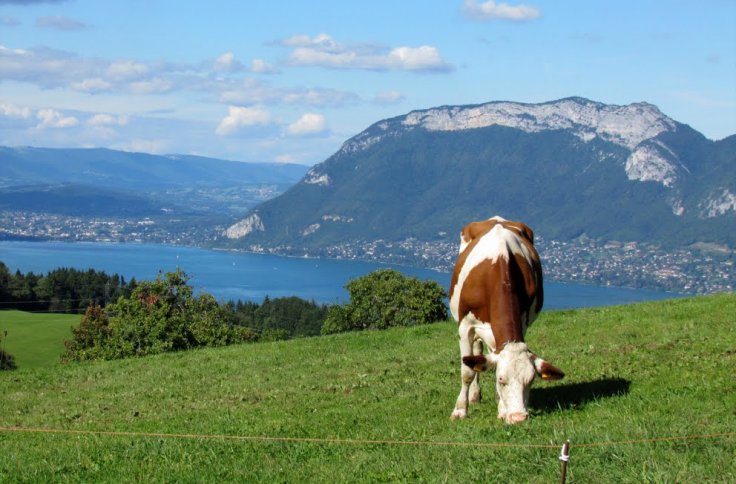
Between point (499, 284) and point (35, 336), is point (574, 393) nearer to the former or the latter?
point (499, 284)

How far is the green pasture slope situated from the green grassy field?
3575cm

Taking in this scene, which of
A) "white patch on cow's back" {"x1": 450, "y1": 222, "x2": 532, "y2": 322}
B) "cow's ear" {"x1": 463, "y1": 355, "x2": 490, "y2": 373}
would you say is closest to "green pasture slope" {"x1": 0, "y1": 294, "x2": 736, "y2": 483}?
"cow's ear" {"x1": 463, "y1": 355, "x2": 490, "y2": 373}

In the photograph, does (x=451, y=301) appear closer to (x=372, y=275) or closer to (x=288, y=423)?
(x=288, y=423)

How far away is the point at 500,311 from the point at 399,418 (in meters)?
2.23

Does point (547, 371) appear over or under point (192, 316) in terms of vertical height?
over

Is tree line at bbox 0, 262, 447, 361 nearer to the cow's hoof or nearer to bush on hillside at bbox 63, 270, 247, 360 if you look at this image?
bush on hillside at bbox 63, 270, 247, 360

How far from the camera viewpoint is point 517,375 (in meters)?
11.0

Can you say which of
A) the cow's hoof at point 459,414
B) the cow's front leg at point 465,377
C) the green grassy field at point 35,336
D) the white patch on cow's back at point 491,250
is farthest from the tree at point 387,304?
the cow's hoof at point 459,414

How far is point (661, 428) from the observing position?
979 cm

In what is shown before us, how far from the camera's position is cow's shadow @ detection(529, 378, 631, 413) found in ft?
40.4

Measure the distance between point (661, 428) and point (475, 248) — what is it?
436cm

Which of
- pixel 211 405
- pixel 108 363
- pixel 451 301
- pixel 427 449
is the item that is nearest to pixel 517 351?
pixel 427 449

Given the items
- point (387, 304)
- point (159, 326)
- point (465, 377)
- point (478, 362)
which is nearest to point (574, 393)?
point (465, 377)

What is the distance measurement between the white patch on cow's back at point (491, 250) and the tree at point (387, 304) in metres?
36.2
